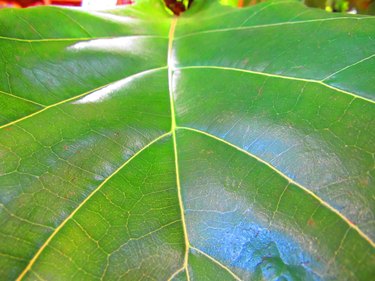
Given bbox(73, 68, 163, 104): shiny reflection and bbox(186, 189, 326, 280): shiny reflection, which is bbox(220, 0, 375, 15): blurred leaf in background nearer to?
bbox(73, 68, 163, 104): shiny reflection

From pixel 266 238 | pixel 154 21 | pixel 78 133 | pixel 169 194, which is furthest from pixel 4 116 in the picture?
pixel 154 21

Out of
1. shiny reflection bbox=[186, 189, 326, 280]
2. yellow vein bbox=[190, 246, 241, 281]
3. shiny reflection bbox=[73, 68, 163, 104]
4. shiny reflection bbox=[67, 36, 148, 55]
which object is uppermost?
shiny reflection bbox=[67, 36, 148, 55]

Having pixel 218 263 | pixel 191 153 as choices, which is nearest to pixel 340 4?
pixel 191 153

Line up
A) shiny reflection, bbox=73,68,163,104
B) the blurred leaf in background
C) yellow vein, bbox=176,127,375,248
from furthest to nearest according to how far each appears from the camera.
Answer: the blurred leaf in background < shiny reflection, bbox=73,68,163,104 < yellow vein, bbox=176,127,375,248

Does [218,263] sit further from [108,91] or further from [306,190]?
[108,91]

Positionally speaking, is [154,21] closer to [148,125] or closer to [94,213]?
[148,125]

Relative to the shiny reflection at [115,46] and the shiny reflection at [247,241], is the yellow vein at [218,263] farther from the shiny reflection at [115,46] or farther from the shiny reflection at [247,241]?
the shiny reflection at [115,46]

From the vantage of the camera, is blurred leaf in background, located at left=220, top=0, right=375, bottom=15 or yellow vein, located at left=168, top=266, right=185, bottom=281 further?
blurred leaf in background, located at left=220, top=0, right=375, bottom=15

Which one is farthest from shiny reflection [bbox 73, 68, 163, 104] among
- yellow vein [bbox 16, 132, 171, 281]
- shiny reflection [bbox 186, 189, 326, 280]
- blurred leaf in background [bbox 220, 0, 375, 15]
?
blurred leaf in background [bbox 220, 0, 375, 15]
